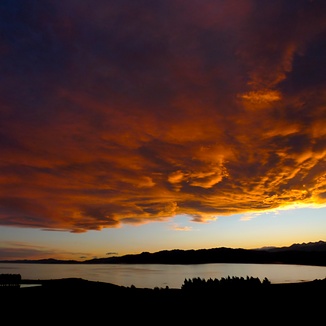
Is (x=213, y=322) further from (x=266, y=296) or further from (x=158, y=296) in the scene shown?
(x=158, y=296)

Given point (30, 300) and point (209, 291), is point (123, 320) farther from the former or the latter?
point (30, 300)

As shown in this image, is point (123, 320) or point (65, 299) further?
point (65, 299)

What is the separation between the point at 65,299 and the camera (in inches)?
894

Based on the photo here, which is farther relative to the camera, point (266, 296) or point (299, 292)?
point (299, 292)

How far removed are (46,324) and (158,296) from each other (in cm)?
694

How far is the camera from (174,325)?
15.6 m

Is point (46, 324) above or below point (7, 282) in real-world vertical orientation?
below

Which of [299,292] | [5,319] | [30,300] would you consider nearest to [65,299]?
[30,300]

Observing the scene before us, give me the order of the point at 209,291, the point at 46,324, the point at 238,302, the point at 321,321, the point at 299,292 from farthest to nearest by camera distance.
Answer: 1. the point at 299,292
2. the point at 209,291
3. the point at 238,302
4. the point at 46,324
5. the point at 321,321

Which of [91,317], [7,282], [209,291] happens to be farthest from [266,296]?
[7,282]

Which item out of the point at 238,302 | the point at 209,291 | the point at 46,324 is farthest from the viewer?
the point at 209,291

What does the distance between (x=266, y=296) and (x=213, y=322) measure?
12.9 feet

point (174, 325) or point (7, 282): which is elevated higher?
point (7, 282)

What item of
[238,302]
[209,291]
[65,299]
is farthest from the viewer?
[65,299]
